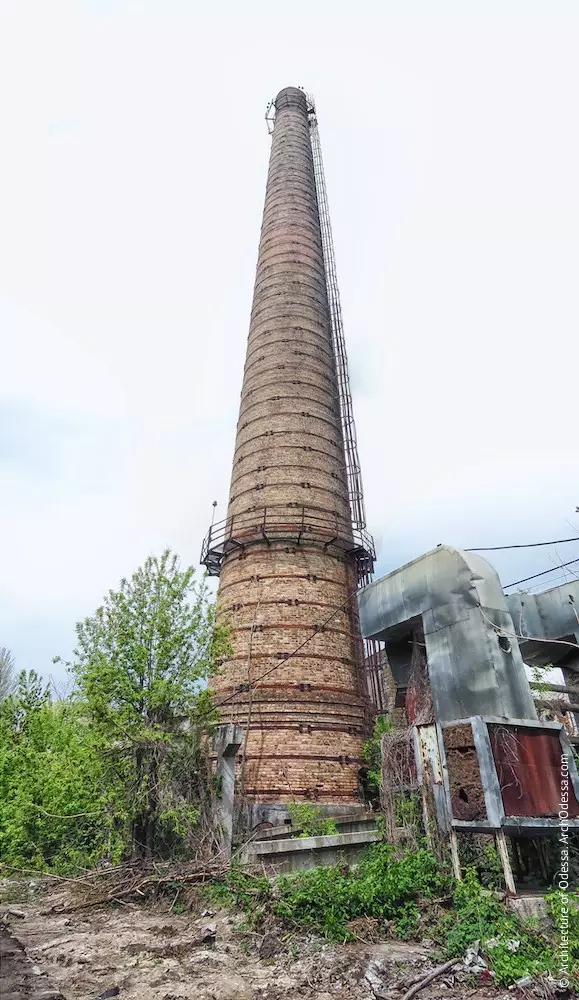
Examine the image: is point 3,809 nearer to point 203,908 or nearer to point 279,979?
point 203,908

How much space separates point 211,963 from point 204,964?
0.08m

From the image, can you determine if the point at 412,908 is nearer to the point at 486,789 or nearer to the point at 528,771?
the point at 486,789

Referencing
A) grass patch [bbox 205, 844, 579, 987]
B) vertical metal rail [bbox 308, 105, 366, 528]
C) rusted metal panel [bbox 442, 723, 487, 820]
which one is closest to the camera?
grass patch [bbox 205, 844, 579, 987]

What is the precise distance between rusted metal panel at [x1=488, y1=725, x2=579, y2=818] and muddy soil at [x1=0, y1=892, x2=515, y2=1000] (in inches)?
105

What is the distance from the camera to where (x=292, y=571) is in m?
13.9

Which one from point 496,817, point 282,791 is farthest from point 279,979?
point 282,791

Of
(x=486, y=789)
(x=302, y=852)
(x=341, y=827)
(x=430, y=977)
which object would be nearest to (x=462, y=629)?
(x=486, y=789)

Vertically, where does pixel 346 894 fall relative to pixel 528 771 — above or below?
below

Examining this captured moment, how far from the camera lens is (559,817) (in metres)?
8.46

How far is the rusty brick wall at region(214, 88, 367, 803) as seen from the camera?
12.1m

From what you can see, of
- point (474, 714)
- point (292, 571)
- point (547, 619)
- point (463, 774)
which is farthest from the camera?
point (292, 571)

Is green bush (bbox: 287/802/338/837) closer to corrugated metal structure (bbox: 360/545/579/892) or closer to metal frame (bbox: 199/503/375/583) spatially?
corrugated metal structure (bbox: 360/545/579/892)

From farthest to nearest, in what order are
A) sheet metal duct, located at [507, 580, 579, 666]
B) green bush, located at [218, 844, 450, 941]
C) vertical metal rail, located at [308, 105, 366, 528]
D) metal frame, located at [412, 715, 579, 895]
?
vertical metal rail, located at [308, 105, 366, 528] → sheet metal duct, located at [507, 580, 579, 666] → metal frame, located at [412, 715, 579, 895] → green bush, located at [218, 844, 450, 941]

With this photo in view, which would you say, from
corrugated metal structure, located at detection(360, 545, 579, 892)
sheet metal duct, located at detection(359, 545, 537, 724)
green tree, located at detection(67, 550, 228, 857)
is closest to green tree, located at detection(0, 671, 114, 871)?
green tree, located at detection(67, 550, 228, 857)
